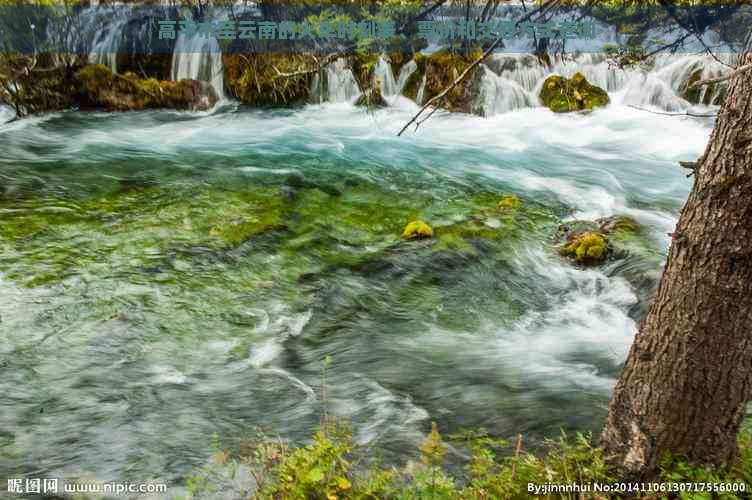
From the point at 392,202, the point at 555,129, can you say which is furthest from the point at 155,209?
the point at 555,129

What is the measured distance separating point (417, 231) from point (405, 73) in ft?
33.2

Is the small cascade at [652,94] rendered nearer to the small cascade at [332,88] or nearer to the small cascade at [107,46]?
the small cascade at [332,88]

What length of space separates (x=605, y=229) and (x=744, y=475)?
18.2 feet

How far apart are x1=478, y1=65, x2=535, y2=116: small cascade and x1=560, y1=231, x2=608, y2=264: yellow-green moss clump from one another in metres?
8.79

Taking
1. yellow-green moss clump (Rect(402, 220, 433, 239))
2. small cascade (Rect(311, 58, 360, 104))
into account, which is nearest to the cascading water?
small cascade (Rect(311, 58, 360, 104))

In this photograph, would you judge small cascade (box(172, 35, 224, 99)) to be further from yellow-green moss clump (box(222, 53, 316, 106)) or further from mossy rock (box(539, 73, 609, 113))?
mossy rock (box(539, 73, 609, 113))

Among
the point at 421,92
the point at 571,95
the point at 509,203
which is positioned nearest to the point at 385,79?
the point at 421,92

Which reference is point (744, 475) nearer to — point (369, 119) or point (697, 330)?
point (697, 330)

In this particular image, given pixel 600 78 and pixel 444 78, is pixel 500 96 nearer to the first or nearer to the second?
pixel 444 78

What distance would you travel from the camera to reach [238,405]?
4.25 meters

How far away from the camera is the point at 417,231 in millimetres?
7379

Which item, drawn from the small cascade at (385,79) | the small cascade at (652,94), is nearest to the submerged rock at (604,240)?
the small cascade at (652,94)

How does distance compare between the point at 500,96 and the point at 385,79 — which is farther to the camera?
the point at 385,79

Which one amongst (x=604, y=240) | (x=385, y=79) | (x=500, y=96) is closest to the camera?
(x=604, y=240)
